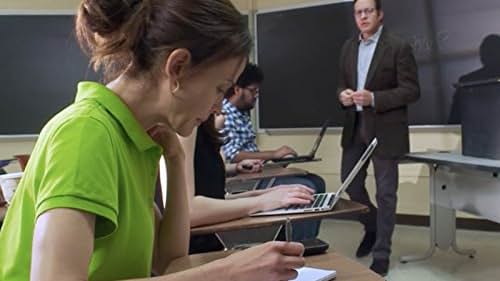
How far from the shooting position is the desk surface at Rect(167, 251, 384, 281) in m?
0.93

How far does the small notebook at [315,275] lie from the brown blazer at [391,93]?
2.11m

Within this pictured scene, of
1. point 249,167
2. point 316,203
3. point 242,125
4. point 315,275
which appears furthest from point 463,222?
point 315,275

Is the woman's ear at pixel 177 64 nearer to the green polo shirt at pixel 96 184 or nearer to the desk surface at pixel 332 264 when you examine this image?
the green polo shirt at pixel 96 184

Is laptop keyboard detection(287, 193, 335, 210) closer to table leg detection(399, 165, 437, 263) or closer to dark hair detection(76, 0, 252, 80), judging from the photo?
dark hair detection(76, 0, 252, 80)

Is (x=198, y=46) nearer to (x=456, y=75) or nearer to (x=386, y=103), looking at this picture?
(x=386, y=103)

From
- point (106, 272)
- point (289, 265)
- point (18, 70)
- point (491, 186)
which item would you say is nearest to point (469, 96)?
point (491, 186)

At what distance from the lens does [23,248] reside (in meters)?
0.74

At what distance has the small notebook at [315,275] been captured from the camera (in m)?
0.92

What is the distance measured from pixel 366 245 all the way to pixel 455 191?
0.70 m

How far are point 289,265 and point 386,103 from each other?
2.29 metres

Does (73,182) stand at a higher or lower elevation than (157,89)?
lower

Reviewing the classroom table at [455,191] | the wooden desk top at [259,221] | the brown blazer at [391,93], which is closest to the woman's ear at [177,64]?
the wooden desk top at [259,221]

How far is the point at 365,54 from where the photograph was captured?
321 cm

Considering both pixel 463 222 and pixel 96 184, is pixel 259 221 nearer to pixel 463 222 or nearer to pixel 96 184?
pixel 96 184
